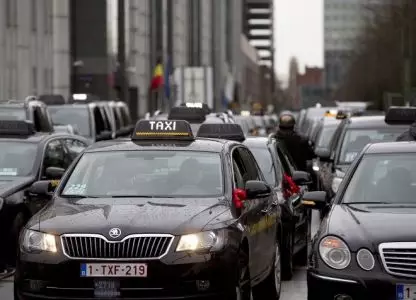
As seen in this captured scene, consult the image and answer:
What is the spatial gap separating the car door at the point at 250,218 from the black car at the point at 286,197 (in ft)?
6.82

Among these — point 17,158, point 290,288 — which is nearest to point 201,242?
point 290,288

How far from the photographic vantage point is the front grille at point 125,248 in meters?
8.88

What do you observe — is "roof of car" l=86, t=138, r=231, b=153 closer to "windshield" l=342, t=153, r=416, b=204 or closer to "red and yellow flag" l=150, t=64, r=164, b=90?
"windshield" l=342, t=153, r=416, b=204

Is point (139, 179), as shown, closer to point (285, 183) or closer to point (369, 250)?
point (369, 250)

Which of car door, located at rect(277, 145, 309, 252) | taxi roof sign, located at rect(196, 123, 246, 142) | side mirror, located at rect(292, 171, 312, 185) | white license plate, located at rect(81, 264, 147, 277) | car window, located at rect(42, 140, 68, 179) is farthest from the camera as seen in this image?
car window, located at rect(42, 140, 68, 179)

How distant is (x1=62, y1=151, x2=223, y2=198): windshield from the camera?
398 inches

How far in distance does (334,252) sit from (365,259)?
26 centimetres

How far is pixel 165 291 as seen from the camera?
8859 mm

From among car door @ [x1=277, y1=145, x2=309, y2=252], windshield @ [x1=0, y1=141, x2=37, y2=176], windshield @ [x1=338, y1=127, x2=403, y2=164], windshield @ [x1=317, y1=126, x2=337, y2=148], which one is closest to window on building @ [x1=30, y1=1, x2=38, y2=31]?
windshield @ [x1=317, y1=126, x2=337, y2=148]

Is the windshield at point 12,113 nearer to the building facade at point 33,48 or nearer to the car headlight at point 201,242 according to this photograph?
the car headlight at point 201,242

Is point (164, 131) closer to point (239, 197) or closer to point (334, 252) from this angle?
point (239, 197)

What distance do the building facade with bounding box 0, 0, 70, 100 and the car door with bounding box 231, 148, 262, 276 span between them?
4048cm

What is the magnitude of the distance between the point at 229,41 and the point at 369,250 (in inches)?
5833

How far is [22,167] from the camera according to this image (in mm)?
14609
